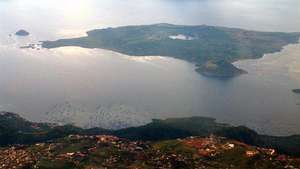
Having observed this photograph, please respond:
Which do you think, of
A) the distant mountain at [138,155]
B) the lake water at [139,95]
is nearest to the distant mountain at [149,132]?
the lake water at [139,95]

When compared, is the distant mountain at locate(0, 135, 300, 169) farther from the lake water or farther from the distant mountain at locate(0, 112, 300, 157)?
the lake water

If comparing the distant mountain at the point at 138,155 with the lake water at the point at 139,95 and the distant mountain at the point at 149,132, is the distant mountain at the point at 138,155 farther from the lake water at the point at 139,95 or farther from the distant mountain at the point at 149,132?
the lake water at the point at 139,95

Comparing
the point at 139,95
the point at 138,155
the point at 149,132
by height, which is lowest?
the point at 149,132

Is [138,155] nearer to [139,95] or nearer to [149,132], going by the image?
[149,132]

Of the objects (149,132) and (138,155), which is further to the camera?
(149,132)

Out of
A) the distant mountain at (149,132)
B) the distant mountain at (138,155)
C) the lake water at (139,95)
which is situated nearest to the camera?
the distant mountain at (138,155)

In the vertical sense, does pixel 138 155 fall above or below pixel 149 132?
above

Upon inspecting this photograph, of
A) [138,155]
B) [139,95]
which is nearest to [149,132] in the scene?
[138,155]

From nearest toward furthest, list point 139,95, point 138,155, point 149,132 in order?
point 138,155
point 149,132
point 139,95

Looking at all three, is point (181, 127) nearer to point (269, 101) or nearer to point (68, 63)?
point (269, 101)
